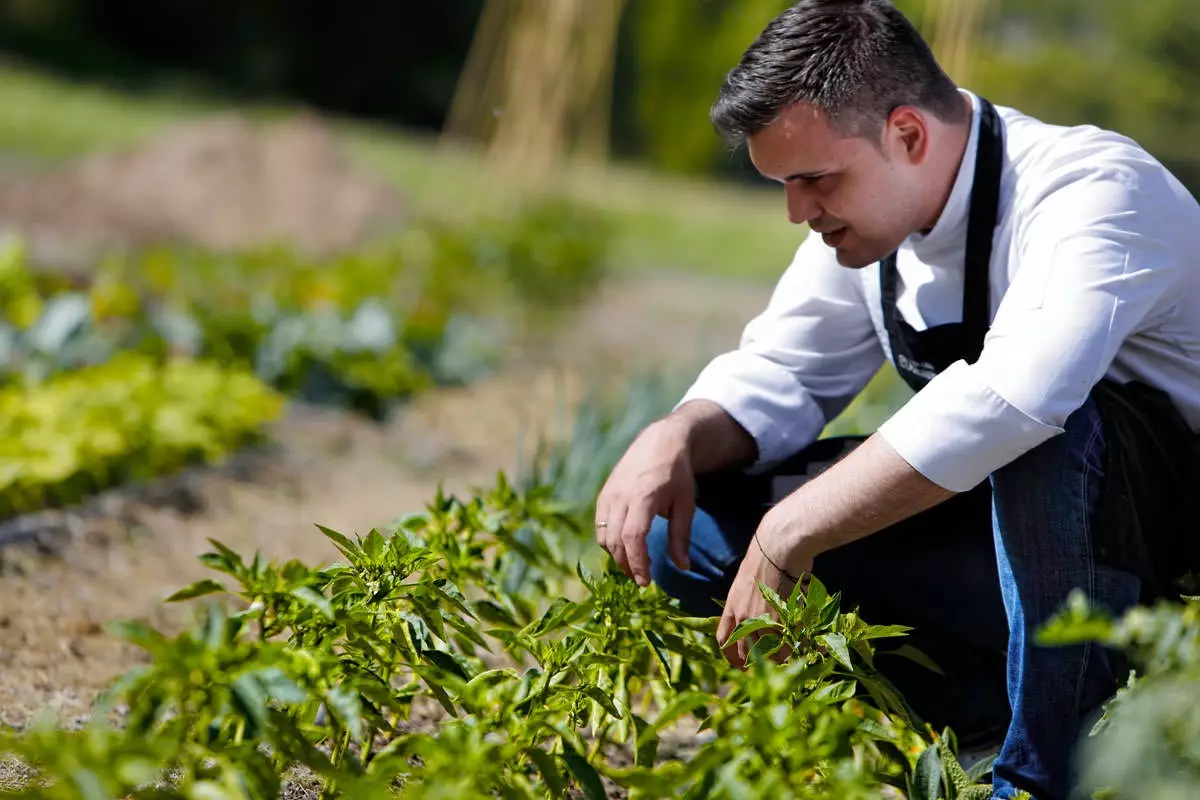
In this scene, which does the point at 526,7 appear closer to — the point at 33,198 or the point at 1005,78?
the point at 33,198

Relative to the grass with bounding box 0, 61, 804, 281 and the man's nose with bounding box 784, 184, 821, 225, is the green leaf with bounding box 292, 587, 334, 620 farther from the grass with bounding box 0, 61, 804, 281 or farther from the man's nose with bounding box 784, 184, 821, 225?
the grass with bounding box 0, 61, 804, 281

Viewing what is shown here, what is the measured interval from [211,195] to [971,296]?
6750 mm

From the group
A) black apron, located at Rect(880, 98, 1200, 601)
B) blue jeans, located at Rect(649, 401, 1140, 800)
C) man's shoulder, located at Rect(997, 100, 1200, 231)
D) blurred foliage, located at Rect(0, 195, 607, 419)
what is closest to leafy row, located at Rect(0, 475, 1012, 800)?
blue jeans, located at Rect(649, 401, 1140, 800)

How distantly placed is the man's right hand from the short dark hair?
0.47 m

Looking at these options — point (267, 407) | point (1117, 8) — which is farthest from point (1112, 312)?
point (1117, 8)

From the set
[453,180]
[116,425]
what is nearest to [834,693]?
[116,425]

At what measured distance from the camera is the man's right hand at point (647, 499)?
71.6 inches

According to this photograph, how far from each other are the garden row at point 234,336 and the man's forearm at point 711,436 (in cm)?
160

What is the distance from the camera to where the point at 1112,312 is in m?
1.50

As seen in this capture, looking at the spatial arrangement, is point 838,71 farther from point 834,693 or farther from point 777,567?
point 834,693

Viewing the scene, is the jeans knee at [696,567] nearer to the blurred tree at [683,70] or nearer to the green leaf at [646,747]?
the green leaf at [646,747]

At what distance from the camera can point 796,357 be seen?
200 centimetres

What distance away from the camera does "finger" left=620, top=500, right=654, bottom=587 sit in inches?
71.3

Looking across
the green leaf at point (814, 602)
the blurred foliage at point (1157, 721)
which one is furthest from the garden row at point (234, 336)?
the blurred foliage at point (1157, 721)
